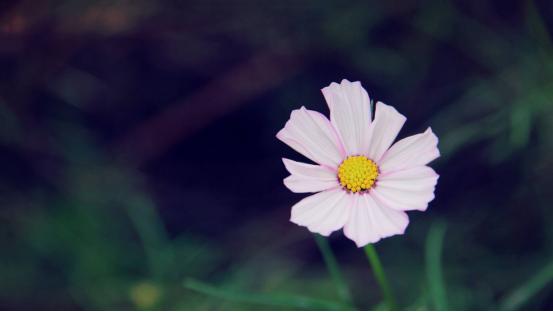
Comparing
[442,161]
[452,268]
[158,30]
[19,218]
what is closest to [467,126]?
[442,161]

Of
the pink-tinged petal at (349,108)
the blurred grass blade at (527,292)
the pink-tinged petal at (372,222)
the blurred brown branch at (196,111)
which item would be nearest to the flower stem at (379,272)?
the pink-tinged petal at (372,222)

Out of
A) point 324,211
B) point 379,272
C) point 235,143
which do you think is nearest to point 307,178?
point 324,211

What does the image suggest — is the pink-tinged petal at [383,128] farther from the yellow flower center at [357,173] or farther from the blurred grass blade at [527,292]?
the blurred grass blade at [527,292]

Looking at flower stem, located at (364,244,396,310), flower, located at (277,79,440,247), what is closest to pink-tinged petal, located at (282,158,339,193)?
flower, located at (277,79,440,247)

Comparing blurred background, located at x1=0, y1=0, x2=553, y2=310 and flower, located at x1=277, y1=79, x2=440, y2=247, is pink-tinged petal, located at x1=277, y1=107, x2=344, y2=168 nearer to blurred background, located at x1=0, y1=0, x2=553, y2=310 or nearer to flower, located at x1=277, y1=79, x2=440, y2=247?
flower, located at x1=277, y1=79, x2=440, y2=247

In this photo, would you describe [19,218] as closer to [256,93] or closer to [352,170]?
[256,93]

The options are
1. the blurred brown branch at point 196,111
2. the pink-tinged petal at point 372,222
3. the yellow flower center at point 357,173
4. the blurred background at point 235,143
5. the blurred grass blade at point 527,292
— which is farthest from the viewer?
the blurred brown branch at point 196,111
